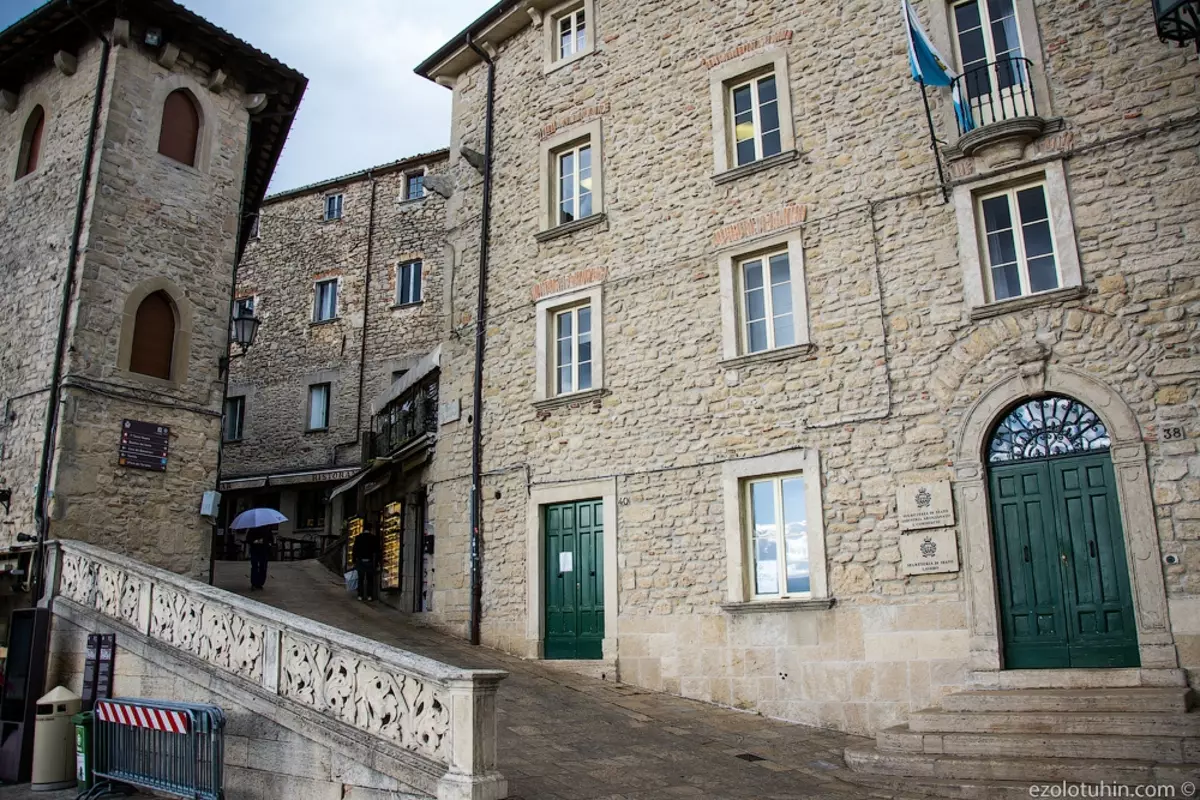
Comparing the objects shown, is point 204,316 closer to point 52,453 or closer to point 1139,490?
point 52,453

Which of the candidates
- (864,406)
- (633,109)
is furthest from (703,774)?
(633,109)

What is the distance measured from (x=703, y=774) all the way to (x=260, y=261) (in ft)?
75.1

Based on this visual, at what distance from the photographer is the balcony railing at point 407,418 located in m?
15.9

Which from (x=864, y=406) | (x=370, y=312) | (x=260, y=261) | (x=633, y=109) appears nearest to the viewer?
(x=864, y=406)

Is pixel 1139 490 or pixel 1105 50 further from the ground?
pixel 1105 50

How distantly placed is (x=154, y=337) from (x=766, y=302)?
27.3 feet

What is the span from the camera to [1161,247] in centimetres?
895

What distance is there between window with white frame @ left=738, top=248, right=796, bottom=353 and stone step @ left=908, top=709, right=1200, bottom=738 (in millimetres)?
4569

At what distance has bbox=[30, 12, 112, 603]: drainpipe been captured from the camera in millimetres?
11062

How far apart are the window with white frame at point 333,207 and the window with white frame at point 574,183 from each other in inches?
528

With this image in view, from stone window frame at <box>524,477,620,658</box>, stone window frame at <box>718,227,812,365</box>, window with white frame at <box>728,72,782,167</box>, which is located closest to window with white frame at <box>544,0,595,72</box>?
window with white frame at <box>728,72,782,167</box>

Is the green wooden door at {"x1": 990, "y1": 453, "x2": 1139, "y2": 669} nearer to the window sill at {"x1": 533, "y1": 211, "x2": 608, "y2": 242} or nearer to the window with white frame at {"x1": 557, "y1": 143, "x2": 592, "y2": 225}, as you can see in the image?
the window sill at {"x1": 533, "y1": 211, "x2": 608, "y2": 242}

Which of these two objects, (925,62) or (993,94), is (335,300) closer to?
(925,62)

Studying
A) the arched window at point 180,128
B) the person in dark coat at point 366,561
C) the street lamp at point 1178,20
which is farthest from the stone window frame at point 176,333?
the street lamp at point 1178,20
